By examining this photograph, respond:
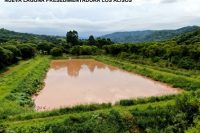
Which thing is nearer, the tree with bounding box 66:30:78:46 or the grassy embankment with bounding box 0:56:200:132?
the grassy embankment with bounding box 0:56:200:132

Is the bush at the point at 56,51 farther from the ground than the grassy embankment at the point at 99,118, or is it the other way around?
the grassy embankment at the point at 99,118

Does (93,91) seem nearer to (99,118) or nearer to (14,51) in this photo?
(99,118)

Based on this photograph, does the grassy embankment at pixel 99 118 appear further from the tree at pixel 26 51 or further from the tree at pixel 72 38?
the tree at pixel 72 38

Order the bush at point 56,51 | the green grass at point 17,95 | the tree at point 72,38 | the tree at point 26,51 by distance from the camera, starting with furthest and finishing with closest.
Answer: the tree at point 72,38
the bush at point 56,51
the tree at point 26,51
the green grass at point 17,95

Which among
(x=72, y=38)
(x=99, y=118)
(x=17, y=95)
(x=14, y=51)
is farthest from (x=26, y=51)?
(x=99, y=118)

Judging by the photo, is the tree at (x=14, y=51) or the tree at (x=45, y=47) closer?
the tree at (x=14, y=51)

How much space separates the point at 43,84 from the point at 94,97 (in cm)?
848

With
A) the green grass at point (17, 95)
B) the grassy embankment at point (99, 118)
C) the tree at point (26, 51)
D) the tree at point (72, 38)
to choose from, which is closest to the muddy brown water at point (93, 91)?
the green grass at point (17, 95)

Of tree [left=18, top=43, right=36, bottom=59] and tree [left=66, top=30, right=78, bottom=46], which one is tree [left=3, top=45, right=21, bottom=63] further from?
tree [left=66, top=30, right=78, bottom=46]

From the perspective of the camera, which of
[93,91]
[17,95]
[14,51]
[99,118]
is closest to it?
[99,118]

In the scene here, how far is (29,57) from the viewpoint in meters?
65.7

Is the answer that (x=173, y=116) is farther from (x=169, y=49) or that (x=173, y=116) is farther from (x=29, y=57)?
(x=29, y=57)

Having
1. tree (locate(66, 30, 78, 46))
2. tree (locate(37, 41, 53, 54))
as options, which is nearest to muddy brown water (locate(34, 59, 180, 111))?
tree (locate(37, 41, 53, 54))

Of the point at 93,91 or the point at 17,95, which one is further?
the point at 93,91
